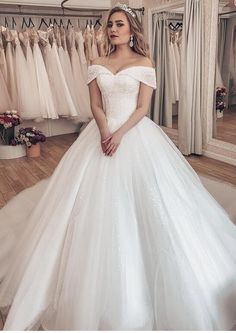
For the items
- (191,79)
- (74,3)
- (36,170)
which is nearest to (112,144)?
(36,170)

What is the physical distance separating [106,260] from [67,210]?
1.02 ft

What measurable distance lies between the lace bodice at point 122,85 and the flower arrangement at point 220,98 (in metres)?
2.33

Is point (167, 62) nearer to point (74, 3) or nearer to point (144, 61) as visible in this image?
point (74, 3)

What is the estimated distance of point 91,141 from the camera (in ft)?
5.45

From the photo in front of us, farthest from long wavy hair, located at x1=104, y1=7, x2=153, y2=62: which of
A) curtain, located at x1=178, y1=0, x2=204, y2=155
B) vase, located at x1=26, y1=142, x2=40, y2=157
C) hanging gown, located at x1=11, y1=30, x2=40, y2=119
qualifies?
hanging gown, located at x1=11, y1=30, x2=40, y2=119

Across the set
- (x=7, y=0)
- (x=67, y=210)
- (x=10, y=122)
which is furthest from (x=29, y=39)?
(x=67, y=210)

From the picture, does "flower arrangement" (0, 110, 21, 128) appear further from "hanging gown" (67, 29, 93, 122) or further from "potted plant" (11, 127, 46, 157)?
"hanging gown" (67, 29, 93, 122)

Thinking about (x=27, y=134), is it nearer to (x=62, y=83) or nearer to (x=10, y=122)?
(x=10, y=122)

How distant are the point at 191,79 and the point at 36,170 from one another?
2172 mm

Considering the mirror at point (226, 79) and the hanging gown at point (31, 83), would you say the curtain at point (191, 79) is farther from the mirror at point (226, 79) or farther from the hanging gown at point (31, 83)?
the hanging gown at point (31, 83)

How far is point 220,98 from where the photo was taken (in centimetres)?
373

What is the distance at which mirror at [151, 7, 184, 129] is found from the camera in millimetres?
4121

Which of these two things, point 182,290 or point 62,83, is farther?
point 62,83

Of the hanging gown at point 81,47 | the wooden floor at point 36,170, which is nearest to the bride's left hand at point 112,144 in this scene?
the wooden floor at point 36,170
